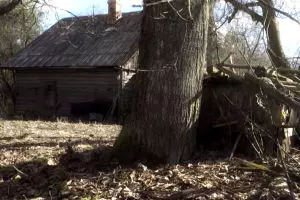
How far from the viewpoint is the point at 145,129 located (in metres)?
5.77

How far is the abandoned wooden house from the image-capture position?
21188mm

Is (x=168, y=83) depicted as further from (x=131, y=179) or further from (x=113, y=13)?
(x=113, y=13)

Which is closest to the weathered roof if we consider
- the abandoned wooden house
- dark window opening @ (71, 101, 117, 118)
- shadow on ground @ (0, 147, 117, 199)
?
the abandoned wooden house

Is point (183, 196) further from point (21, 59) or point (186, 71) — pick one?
point (21, 59)

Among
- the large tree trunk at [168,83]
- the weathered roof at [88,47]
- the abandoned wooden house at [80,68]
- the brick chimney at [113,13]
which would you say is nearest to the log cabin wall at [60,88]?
Answer: the abandoned wooden house at [80,68]

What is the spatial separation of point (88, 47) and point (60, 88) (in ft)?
8.37

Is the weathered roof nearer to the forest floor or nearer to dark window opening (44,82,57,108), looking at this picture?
dark window opening (44,82,57,108)

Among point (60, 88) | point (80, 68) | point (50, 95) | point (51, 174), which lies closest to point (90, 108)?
point (80, 68)

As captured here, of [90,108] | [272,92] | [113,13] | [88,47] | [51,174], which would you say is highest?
[113,13]

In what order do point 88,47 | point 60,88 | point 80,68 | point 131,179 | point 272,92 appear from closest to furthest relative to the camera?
point 131,179, point 272,92, point 80,68, point 88,47, point 60,88

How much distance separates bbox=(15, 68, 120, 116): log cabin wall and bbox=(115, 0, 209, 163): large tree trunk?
15214 mm

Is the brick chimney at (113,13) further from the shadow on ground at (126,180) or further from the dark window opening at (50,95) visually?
the shadow on ground at (126,180)

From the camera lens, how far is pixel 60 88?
23.2 m

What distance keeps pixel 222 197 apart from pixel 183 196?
15.4 inches
